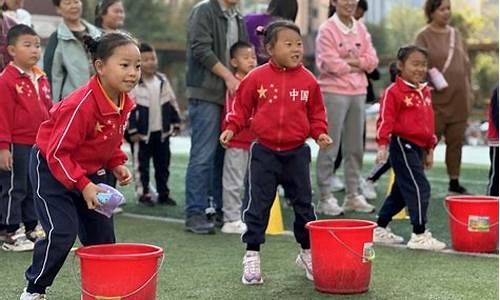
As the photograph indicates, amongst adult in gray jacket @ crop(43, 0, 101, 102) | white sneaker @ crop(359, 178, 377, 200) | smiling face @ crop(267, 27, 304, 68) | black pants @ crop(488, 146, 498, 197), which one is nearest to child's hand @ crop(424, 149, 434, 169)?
black pants @ crop(488, 146, 498, 197)

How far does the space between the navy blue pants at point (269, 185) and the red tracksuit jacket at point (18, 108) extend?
1.53m

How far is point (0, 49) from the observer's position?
6035 millimetres

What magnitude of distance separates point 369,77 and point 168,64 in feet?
82.3

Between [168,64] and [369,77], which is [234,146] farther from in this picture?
[168,64]

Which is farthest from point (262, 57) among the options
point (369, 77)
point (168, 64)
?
point (168, 64)

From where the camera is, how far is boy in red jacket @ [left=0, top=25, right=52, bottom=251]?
544cm

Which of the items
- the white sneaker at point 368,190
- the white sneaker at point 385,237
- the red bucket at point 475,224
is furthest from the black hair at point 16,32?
the white sneaker at point 368,190

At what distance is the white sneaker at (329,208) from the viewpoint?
708cm

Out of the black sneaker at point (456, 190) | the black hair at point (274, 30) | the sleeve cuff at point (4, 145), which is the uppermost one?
the black hair at point (274, 30)

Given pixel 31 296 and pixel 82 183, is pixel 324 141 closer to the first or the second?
pixel 82 183

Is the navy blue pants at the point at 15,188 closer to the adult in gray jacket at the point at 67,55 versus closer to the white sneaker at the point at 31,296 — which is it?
the adult in gray jacket at the point at 67,55

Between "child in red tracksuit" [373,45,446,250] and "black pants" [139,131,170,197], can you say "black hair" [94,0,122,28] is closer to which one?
"black pants" [139,131,170,197]

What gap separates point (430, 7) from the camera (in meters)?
7.98

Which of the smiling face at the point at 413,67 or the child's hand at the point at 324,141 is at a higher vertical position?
the smiling face at the point at 413,67
